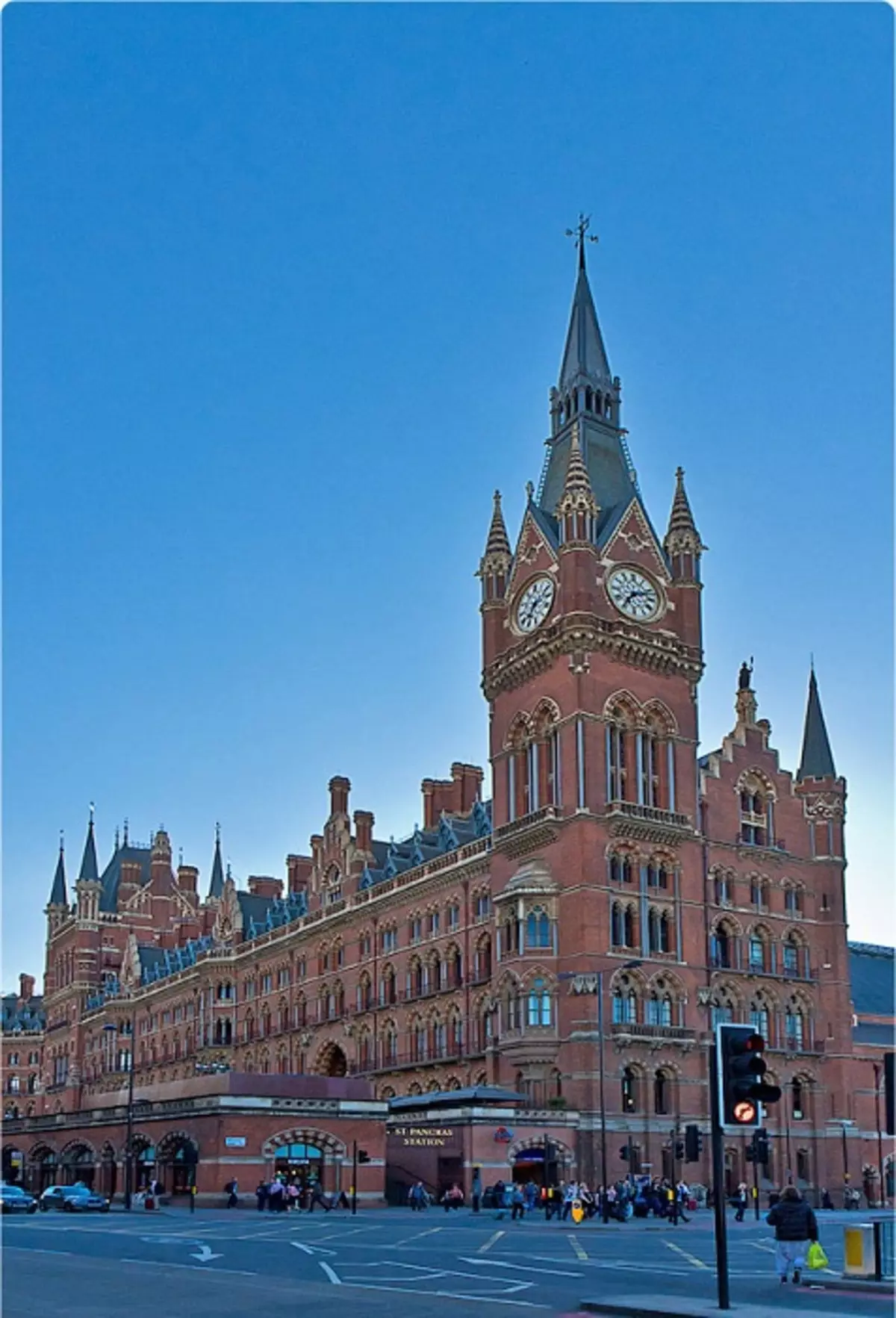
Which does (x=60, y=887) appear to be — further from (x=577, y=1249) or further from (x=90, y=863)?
(x=577, y=1249)

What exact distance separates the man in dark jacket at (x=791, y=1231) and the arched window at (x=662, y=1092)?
4772 cm

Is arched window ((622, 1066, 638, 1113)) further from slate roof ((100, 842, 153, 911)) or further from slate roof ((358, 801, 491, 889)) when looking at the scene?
slate roof ((100, 842, 153, 911))

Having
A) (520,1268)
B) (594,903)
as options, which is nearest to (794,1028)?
(594,903)

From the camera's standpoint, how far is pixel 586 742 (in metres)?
77.0

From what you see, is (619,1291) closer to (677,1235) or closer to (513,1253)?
(513,1253)

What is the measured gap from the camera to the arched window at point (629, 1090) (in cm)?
7281

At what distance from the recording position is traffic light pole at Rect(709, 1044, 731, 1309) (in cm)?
2023

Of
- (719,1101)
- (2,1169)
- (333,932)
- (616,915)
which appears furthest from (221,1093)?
(719,1101)

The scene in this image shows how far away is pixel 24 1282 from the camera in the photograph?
1039 inches

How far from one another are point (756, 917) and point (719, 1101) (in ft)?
211

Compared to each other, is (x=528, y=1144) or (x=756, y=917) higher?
(x=756, y=917)

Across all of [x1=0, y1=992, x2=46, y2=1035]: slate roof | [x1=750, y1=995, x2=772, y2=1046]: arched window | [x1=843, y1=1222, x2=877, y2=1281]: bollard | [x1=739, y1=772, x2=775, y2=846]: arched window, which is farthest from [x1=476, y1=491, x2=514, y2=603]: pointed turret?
[x1=0, y1=992, x2=46, y2=1035]: slate roof

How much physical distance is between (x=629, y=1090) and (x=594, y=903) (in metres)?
9.00

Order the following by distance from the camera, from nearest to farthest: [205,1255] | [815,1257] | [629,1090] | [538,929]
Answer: [815,1257], [205,1255], [629,1090], [538,929]
